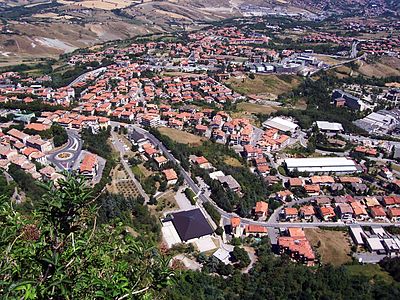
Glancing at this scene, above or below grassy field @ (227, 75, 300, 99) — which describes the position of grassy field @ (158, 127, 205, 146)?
above

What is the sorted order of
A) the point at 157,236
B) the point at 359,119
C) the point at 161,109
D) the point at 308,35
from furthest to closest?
1. the point at 308,35
2. the point at 359,119
3. the point at 161,109
4. the point at 157,236

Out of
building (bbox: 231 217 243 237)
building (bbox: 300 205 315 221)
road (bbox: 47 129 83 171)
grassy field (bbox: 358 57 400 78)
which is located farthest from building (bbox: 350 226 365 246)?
grassy field (bbox: 358 57 400 78)

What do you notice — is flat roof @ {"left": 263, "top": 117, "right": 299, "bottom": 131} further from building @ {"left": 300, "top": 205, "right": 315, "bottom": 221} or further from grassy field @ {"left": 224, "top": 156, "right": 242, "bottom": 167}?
building @ {"left": 300, "top": 205, "right": 315, "bottom": 221}

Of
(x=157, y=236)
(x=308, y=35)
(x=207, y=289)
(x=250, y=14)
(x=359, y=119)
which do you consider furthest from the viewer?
(x=250, y=14)

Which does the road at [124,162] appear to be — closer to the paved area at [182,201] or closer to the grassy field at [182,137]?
the paved area at [182,201]

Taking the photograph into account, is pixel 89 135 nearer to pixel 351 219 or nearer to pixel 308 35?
pixel 351 219

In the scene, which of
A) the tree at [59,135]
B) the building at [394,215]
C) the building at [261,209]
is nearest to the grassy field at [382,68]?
the building at [394,215]

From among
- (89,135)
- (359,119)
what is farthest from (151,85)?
(359,119)
